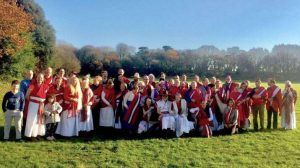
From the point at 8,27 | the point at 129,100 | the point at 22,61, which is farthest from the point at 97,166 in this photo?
the point at 22,61

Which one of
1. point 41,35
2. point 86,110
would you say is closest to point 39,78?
point 86,110

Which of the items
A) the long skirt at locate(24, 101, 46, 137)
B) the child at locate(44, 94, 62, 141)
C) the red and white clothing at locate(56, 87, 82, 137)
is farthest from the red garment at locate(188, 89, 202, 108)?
the long skirt at locate(24, 101, 46, 137)

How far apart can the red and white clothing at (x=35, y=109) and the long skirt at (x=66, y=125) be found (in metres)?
0.68

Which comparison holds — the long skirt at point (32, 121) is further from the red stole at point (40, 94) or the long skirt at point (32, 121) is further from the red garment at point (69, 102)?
the red garment at point (69, 102)

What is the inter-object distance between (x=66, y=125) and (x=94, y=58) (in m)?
53.0

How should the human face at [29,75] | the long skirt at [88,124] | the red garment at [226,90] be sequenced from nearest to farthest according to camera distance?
1. the human face at [29,75]
2. the long skirt at [88,124]
3. the red garment at [226,90]

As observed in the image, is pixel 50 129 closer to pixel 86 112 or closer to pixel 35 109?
pixel 35 109

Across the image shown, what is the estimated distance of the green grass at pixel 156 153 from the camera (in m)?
9.25

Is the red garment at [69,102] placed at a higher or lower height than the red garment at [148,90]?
lower

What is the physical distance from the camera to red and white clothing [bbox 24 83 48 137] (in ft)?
35.8

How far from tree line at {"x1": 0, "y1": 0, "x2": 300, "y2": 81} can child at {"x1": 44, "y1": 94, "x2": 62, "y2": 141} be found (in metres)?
16.5

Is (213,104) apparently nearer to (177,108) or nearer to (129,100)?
(177,108)

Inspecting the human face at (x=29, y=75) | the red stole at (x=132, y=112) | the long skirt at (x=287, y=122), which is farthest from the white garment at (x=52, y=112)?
the long skirt at (x=287, y=122)

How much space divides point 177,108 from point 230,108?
2090 mm
